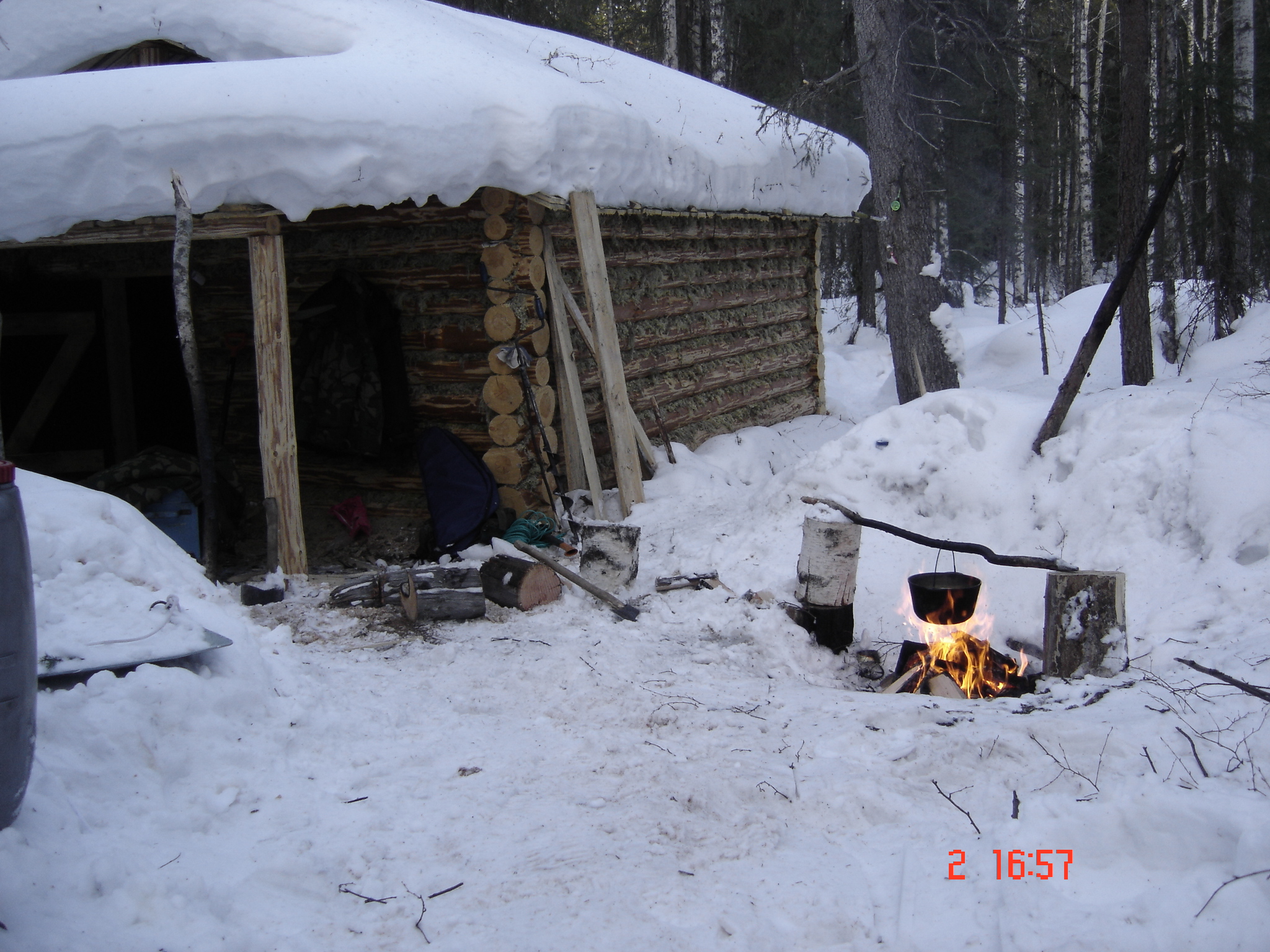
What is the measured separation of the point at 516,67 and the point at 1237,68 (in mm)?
11700

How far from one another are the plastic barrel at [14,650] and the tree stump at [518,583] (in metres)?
3.44

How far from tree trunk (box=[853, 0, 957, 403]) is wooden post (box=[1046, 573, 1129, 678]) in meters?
5.83

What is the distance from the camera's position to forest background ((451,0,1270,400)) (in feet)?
33.6

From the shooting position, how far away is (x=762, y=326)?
11742 mm

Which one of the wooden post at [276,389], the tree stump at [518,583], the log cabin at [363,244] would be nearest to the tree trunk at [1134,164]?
the log cabin at [363,244]

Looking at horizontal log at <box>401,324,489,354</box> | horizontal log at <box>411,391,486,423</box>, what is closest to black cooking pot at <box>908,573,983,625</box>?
horizontal log at <box>411,391,486,423</box>

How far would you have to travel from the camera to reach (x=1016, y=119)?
17594 millimetres

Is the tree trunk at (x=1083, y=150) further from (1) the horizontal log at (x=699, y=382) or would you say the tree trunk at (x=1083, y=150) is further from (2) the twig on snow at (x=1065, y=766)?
(2) the twig on snow at (x=1065, y=766)

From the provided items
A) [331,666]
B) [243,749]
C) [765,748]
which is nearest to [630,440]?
[331,666]

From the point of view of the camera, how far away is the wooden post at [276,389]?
6.09m

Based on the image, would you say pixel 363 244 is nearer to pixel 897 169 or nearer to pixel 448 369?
pixel 448 369

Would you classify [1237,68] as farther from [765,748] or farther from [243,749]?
[243,749]

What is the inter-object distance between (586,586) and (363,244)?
3.62 metres
